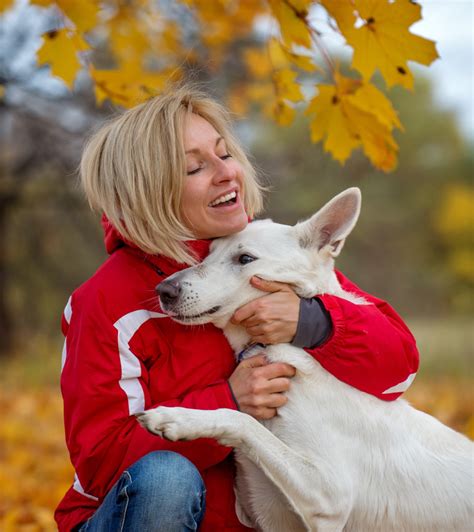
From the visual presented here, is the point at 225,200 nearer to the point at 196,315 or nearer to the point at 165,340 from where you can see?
the point at 196,315

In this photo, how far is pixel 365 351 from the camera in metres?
2.55

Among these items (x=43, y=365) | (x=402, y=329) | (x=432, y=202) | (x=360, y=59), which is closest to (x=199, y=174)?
(x=360, y=59)

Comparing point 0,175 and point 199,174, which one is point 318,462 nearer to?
point 199,174

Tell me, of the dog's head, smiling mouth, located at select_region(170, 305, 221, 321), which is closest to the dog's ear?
the dog's head

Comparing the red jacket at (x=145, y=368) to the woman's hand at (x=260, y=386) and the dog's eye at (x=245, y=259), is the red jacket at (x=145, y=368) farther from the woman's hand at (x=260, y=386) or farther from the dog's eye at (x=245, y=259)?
the dog's eye at (x=245, y=259)

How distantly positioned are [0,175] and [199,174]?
8.65 meters

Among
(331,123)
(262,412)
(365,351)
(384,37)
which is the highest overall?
(384,37)

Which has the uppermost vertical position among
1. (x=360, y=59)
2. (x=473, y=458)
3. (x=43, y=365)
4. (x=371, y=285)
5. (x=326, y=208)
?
(x=360, y=59)

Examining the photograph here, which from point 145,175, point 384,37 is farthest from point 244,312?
point 384,37

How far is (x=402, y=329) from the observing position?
9.15 feet

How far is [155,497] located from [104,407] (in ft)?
1.16

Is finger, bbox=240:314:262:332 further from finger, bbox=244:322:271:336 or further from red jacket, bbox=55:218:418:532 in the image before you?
red jacket, bbox=55:218:418:532

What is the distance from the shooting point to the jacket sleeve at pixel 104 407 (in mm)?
2391

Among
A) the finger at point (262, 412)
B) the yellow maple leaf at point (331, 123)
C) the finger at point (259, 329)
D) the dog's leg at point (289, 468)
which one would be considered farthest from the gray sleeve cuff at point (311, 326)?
the yellow maple leaf at point (331, 123)
